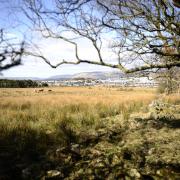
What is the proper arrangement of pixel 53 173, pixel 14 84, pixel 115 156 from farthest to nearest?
1. pixel 14 84
2. pixel 115 156
3. pixel 53 173

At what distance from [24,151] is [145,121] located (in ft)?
19.7

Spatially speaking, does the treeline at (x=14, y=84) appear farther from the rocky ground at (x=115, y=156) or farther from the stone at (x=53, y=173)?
the stone at (x=53, y=173)

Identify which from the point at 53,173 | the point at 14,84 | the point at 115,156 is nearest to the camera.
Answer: the point at 53,173

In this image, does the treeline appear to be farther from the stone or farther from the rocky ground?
the stone

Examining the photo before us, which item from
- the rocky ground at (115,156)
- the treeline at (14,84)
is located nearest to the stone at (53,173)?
the rocky ground at (115,156)

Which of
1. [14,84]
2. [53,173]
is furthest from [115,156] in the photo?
[14,84]

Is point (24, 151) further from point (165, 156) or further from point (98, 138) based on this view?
point (165, 156)

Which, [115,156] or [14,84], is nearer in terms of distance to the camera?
[115,156]

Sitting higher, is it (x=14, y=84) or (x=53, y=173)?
(x=53, y=173)

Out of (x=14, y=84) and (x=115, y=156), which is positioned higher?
(x=115, y=156)

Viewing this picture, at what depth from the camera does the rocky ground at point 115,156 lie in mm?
7682

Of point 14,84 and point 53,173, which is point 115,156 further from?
point 14,84

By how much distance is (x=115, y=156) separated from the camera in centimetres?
893

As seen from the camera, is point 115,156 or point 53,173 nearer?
point 53,173
